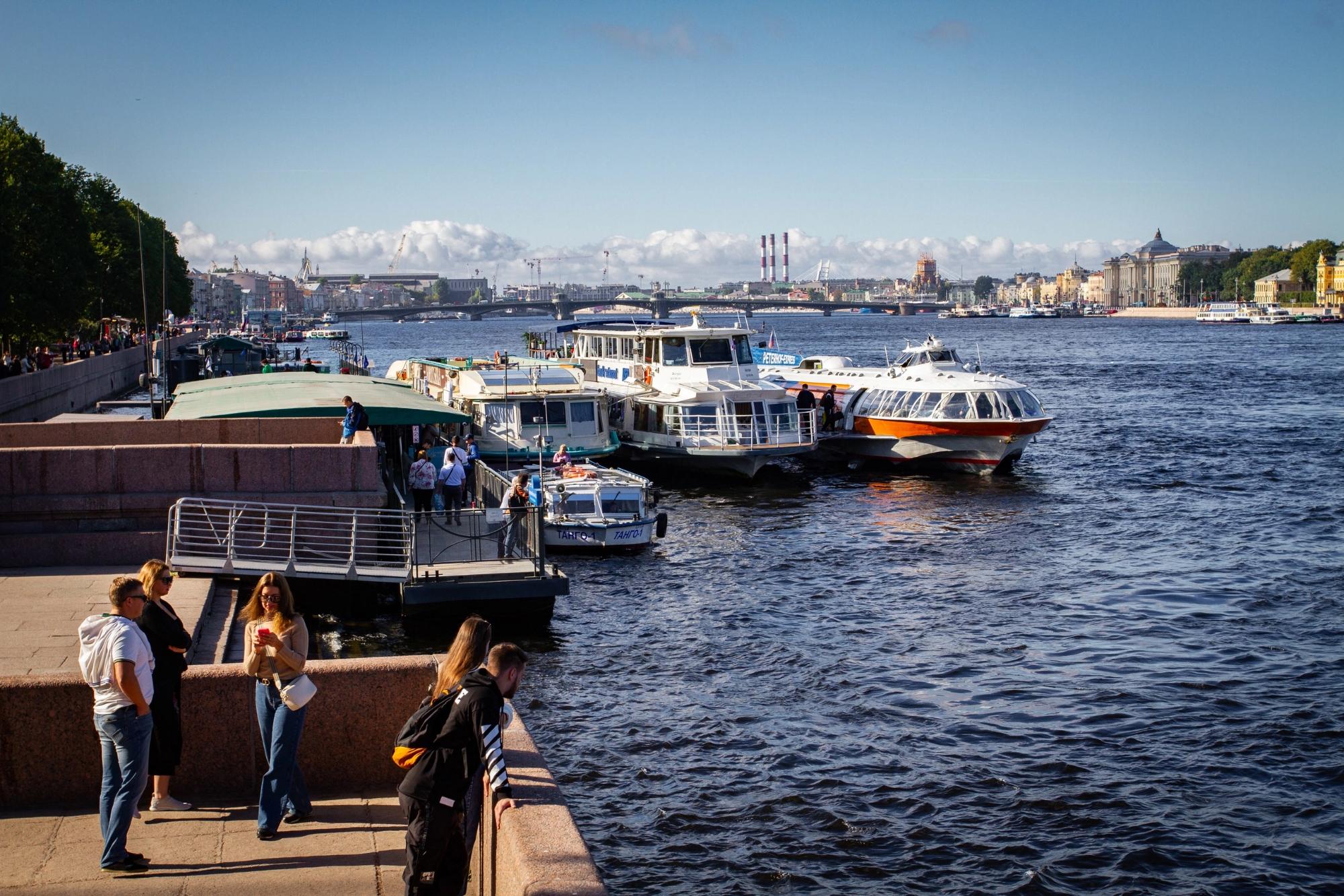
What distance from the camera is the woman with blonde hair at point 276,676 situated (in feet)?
27.4

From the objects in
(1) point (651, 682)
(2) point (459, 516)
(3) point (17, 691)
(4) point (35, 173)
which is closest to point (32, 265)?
(4) point (35, 173)

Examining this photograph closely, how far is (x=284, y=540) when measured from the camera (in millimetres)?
18766

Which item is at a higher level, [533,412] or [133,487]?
[133,487]

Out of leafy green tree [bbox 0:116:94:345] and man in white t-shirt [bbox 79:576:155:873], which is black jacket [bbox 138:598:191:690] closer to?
man in white t-shirt [bbox 79:576:155:873]

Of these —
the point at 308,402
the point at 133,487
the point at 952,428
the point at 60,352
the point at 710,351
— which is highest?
the point at 60,352

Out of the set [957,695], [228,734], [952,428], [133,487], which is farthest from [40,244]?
[228,734]

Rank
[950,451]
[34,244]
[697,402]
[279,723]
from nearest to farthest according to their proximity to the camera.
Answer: [279,723]
[697,402]
[950,451]
[34,244]

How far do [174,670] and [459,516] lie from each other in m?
13.5

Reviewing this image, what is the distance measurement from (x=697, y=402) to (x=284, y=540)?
887 inches

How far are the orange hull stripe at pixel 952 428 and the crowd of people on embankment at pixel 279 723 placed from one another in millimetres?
34687

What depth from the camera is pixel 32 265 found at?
52.9m

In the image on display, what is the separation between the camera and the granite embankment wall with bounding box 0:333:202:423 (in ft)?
140

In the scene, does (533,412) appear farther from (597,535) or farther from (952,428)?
Answer: (952,428)

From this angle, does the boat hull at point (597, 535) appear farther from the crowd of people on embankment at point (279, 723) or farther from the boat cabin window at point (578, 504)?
the crowd of people on embankment at point (279, 723)
